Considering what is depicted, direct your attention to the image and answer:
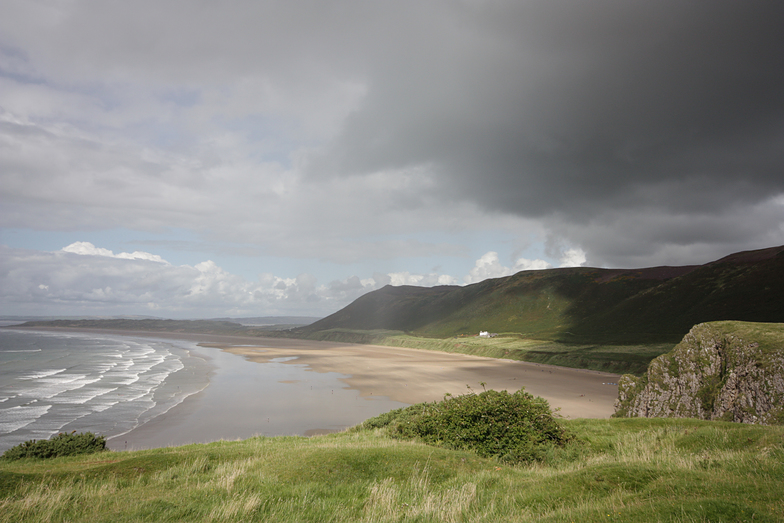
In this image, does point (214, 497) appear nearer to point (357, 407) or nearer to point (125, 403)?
point (357, 407)

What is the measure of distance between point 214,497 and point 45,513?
320cm

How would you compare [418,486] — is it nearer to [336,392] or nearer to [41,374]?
[336,392]

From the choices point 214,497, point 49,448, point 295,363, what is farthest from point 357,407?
point 295,363

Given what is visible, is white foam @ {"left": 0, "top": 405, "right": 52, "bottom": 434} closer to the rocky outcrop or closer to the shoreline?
the shoreline

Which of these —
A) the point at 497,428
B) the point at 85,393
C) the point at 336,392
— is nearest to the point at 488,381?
the point at 336,392

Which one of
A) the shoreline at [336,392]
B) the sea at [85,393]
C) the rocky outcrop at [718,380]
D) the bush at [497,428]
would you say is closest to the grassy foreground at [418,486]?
the bush at [497,428]

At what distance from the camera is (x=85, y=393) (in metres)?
40.5

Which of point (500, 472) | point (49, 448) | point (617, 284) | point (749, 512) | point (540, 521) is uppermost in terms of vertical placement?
point (617, 284)

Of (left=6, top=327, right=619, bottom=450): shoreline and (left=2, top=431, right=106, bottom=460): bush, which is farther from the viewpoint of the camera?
(left=6, top=327, right=619, bottom=450): shoreline

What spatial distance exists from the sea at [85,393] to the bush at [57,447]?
30.3 feet

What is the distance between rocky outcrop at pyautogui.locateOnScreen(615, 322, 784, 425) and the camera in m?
19.4

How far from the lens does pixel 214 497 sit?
9234 mm

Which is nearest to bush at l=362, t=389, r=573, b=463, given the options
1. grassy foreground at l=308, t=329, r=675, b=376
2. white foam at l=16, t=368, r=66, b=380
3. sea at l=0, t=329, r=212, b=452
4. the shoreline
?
the shoreline

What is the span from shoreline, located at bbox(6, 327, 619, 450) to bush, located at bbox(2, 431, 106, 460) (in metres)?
5.88
